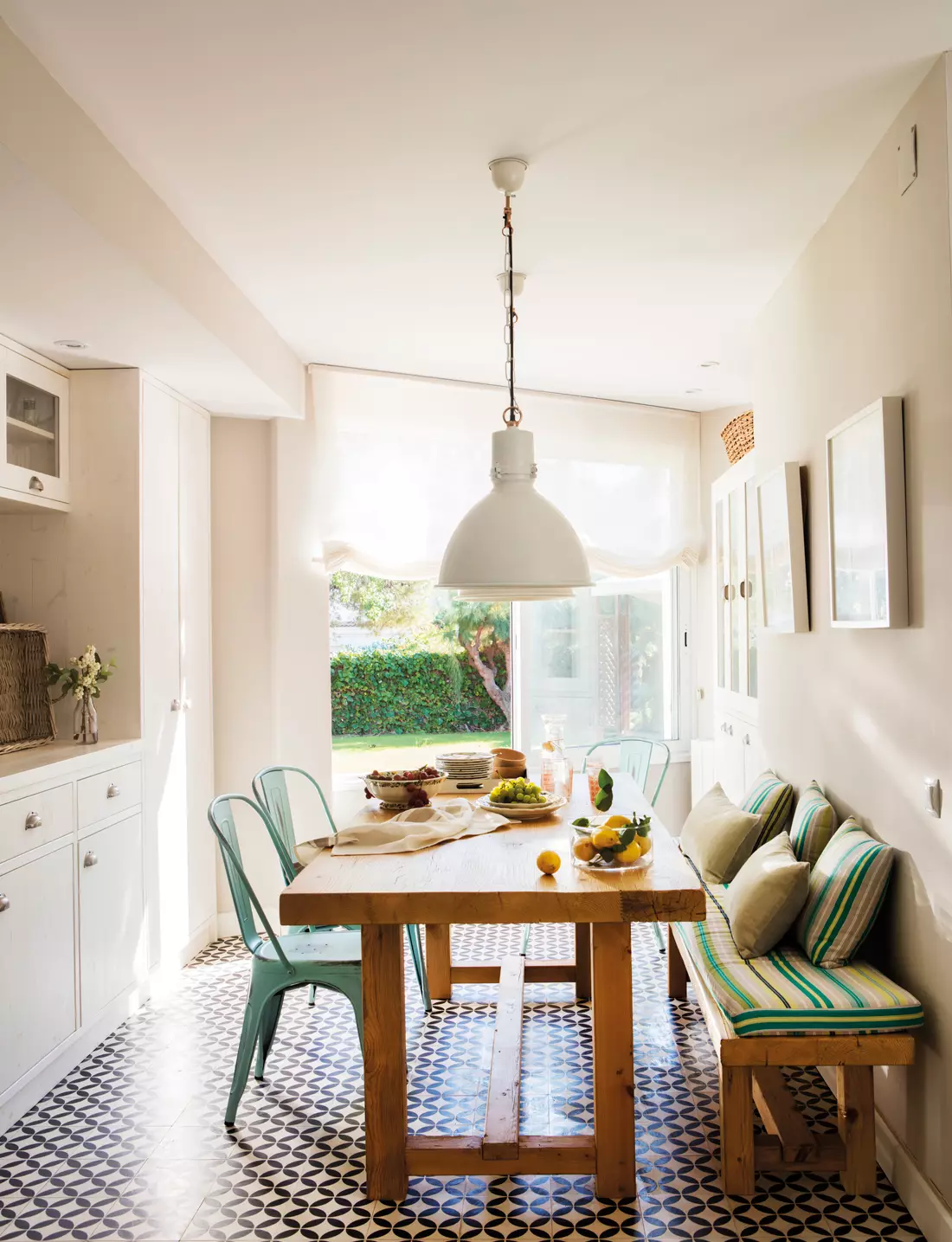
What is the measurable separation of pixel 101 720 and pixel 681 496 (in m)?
3.29

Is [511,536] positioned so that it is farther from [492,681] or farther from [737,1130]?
[492,681]

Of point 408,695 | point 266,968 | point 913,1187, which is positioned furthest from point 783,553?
point 408,695

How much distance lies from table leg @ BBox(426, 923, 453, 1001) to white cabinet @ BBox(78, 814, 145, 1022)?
1120mm

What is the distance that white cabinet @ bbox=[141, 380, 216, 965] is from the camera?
13.4ft

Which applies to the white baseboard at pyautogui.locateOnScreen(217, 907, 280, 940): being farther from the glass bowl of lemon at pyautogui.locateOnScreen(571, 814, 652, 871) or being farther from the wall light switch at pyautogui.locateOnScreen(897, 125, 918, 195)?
the wall light switch at pyautogui.locateOnScreen(897, 125, 918, 195)

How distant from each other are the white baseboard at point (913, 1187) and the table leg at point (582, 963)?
49.2 inches

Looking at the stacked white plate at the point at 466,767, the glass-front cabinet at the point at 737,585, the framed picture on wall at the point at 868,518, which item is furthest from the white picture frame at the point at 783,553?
the stacked white plate at the point at 466,767

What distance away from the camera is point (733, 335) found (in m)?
4.30

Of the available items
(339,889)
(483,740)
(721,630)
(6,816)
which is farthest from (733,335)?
(6,816)

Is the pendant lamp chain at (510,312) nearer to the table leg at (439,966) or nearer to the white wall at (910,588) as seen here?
the white wall at (910,588)

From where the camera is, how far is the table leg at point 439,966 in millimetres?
3895

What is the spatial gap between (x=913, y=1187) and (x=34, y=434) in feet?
11.7

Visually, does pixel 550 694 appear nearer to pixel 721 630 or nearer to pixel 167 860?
pixel 721 630

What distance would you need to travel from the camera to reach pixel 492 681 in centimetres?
555
